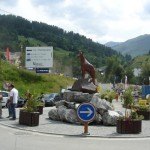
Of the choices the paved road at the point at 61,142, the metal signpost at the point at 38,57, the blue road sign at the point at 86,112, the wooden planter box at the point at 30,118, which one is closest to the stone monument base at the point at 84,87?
the wooden planter box at the point at 30,118

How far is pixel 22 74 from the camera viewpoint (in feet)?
206

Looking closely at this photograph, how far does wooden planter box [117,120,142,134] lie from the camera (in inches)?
564

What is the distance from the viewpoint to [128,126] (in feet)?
47.1

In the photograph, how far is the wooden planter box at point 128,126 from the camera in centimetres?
1433

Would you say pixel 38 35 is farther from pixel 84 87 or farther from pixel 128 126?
pixel 128 126

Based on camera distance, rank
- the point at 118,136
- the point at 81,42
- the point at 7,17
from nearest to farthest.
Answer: the point at 118,136
the point at 7,17
the point at 81,42

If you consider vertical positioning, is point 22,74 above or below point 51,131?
above

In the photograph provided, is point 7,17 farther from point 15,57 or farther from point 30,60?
point 30,60

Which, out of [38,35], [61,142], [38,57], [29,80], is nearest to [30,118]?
[61,142]

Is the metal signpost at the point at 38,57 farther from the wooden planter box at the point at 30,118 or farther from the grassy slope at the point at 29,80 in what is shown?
the wooden planter box at the point at 30,118

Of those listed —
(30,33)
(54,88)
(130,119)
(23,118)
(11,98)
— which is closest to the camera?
(130,119)

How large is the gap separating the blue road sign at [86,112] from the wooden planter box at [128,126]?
119 cm

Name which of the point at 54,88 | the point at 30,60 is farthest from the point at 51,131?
the point at 54,88

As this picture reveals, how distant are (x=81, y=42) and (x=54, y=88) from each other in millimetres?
126799
